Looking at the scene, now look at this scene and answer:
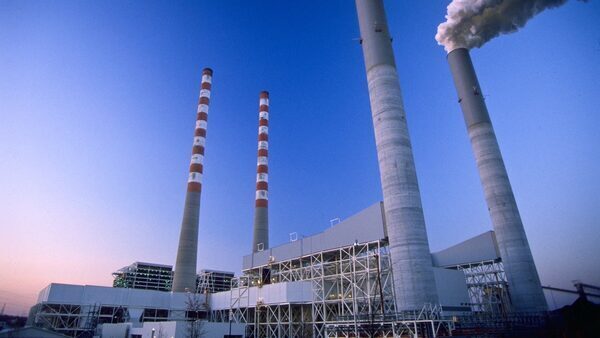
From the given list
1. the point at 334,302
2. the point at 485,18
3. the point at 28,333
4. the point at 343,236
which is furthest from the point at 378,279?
the point at 485,18

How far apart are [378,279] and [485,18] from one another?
3015 centimetres

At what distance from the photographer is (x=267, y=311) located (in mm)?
40312

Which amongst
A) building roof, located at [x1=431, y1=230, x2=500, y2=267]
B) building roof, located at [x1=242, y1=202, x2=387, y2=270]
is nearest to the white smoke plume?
building roof, located at [x1=431, y1=230, x2=500, y2=267]

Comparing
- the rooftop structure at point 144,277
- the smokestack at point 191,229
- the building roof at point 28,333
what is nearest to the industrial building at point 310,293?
the smokestack at point 191,229

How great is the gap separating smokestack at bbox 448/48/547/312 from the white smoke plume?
2837mm

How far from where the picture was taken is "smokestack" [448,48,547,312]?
114 ft

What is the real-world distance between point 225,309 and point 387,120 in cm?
3232

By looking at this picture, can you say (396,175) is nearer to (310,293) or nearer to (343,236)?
(343,236)

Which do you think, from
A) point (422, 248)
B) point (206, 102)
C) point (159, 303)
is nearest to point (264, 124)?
point (206, 102)

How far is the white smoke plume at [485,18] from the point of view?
3481cm

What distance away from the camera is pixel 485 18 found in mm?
37188

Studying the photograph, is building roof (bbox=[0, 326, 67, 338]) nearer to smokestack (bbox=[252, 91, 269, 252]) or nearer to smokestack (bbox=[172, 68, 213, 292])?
smokestack (bbox=[172, 68, 213, 292])

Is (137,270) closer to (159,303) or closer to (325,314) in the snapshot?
(159,303)

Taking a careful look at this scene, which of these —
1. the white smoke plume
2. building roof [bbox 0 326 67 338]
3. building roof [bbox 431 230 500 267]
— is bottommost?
building roof [bbox 0 326 67 338]
